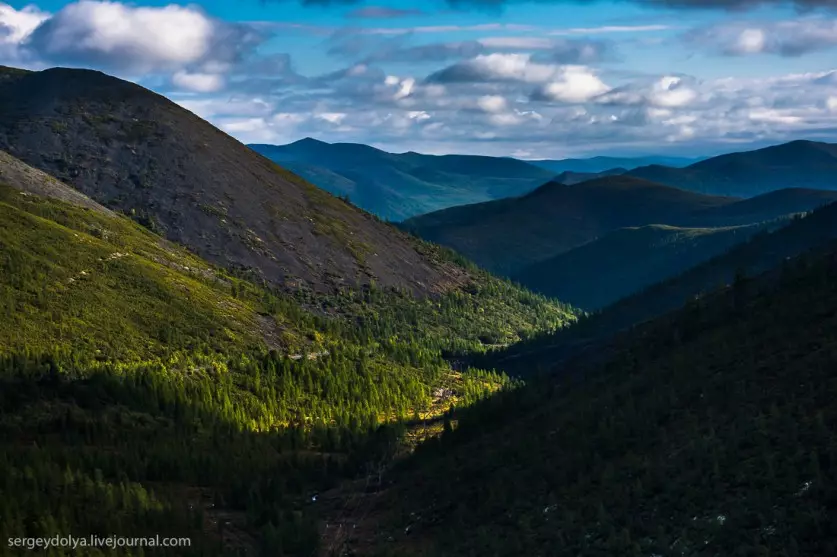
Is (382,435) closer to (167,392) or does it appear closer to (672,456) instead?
(167,392)

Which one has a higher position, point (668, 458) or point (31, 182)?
point (31, 182)

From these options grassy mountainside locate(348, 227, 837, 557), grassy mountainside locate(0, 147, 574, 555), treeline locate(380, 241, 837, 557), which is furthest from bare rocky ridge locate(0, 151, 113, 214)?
grassy mountainside locate(348, 227, 837, 557)

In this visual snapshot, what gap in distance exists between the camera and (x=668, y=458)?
5616 centimetres

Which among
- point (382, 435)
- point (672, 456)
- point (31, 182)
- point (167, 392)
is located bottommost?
point (382, 435)

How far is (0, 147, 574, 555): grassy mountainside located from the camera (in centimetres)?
6269

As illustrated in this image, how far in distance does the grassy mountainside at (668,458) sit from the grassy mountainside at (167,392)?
12904 millimetres

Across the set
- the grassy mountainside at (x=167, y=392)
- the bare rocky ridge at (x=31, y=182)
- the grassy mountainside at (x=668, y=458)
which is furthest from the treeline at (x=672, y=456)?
the bare rocky ridge at (x=31, y=182)

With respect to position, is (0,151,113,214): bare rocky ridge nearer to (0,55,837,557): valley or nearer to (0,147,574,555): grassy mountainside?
(0,147,574,555): grassy mountainside

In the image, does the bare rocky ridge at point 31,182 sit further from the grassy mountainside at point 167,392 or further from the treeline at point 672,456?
the treeline at point 672,456

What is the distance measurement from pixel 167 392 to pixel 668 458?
272 feet

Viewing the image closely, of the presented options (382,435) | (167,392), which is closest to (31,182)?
(167,392)

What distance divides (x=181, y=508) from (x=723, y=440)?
43.5 metres

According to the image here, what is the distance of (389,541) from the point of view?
64.7m

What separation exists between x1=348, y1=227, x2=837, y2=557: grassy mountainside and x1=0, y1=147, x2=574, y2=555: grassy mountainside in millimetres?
12904
